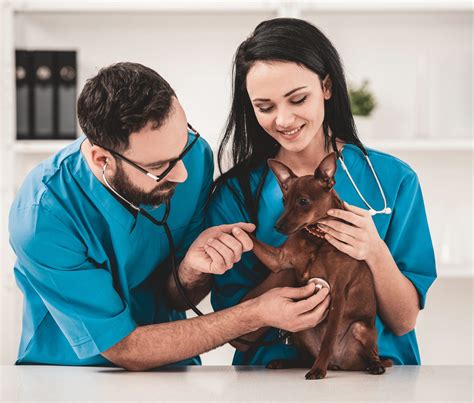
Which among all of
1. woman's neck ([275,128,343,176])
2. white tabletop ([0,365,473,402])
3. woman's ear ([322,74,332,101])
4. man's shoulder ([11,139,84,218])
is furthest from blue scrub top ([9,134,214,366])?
woman's ear ([322,74,332,101])

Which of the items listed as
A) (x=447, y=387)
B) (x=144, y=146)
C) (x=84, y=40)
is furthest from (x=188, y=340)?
(x=84, y=40)

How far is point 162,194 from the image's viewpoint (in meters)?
1.49

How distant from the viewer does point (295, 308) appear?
1371mm

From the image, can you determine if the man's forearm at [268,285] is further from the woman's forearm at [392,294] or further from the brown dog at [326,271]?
the woman's forearm at [392,294]

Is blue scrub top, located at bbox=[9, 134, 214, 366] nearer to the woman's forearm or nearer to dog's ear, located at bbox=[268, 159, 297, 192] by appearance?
dog's ear, located at bbox=[268, 159, 297, 192]

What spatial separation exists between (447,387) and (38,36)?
223 centimetres

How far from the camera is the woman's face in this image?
1.46 meters

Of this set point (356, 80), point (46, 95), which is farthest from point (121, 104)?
point (356, 80)

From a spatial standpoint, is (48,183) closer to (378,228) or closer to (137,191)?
(137,191)

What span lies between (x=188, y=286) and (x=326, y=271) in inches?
14.8

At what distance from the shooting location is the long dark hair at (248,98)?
4.92ft

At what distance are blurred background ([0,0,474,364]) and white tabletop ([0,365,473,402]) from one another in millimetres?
1447

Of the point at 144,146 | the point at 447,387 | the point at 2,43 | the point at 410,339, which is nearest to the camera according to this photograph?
the point at 447,387

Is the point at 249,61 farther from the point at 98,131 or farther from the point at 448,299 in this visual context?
the point at 448,299
